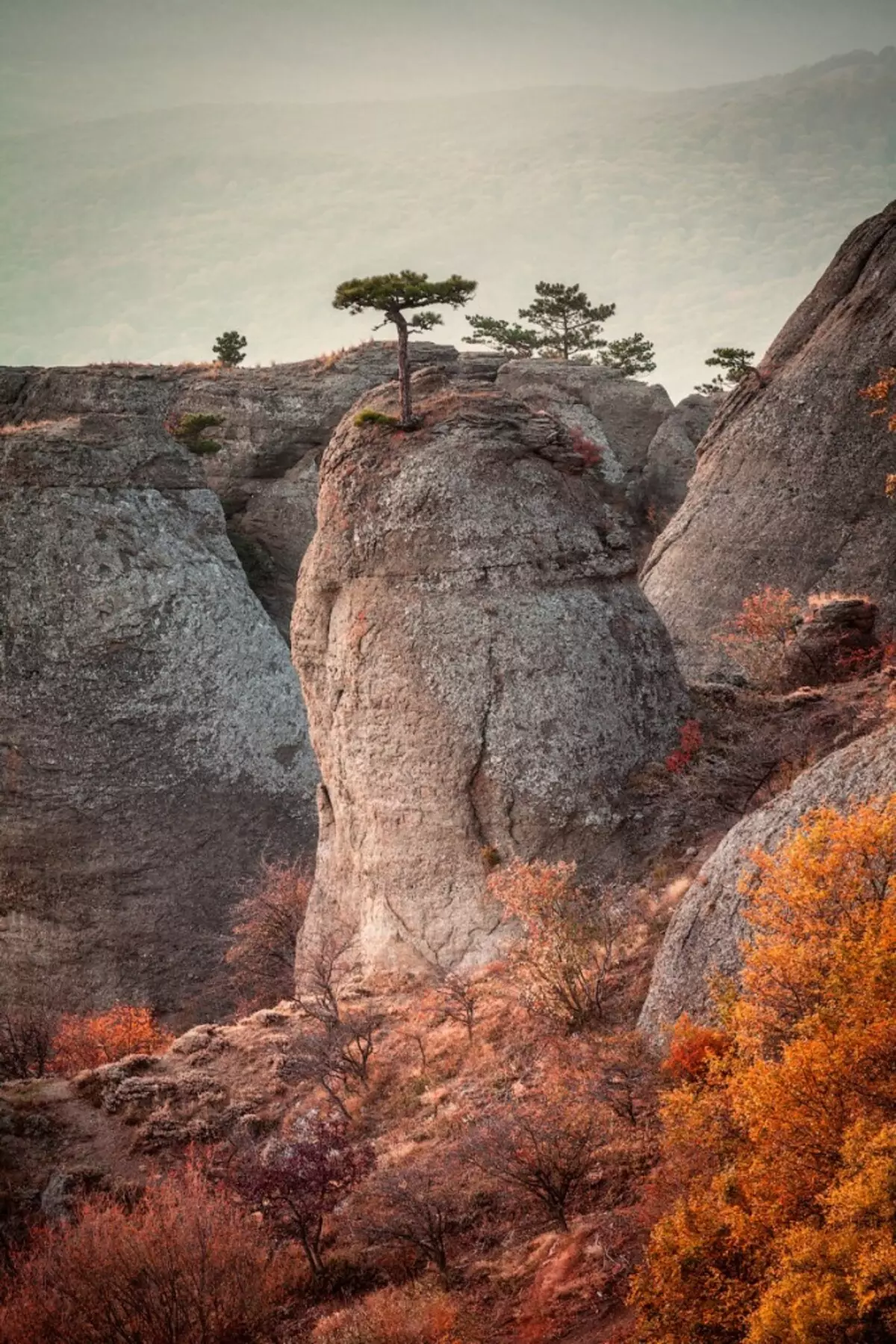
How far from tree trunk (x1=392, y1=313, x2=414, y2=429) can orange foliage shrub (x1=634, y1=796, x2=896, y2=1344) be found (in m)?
21.7

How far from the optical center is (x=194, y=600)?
49656 mm

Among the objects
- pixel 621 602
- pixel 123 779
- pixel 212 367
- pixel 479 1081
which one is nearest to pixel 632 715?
pixel 621 602

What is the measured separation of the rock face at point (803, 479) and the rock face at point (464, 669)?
12.6 metres

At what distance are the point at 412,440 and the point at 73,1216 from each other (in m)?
22.2

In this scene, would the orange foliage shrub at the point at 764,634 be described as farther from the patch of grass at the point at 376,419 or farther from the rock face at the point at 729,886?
the rock face at the point at 729,886

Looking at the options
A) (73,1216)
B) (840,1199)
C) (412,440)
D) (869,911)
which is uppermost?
(412,440)

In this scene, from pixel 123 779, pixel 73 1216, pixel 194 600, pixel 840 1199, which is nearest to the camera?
pixel 840 1199

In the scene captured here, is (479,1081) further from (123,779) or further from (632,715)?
(123,779)

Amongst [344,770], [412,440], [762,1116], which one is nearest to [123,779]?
[344,770]

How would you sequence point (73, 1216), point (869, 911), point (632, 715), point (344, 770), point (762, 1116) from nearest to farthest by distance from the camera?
1. point (762, 1116)
2. point (869, 911)
3. point (73, 1216)
4. point (632, 715)
5. point (344, 770)

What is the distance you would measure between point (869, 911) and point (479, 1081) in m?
11.7

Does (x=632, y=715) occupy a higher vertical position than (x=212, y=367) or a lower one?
lower

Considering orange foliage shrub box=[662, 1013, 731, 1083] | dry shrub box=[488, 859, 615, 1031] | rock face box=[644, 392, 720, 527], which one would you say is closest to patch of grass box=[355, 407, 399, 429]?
dry shrub box=[488, 859, 615, 1031]

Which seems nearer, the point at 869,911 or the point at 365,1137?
the point at 869,911
